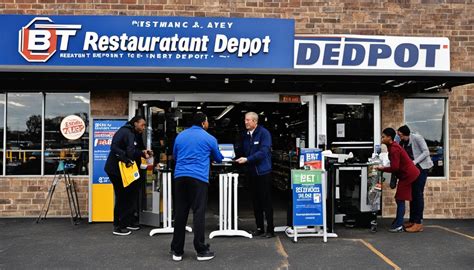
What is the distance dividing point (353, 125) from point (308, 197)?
2.80 metres

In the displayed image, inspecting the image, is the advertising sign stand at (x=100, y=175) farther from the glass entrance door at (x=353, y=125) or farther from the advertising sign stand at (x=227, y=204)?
the glass entrance door at (x=353, y=125)

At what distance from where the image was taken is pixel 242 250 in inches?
253

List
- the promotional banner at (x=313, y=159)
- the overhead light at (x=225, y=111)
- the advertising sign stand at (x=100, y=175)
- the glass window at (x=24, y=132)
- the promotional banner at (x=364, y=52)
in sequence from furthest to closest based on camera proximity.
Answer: the overhead light at (x=225, y=111) → the glass window at (x=24, y=132) → the promotional banner at (x=364, y=52) → the advertising sign stand at (x=100, y=175) → the promotional banner at (x=313, y=159)

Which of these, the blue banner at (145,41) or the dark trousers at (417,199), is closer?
the dark trousers at (417,199)

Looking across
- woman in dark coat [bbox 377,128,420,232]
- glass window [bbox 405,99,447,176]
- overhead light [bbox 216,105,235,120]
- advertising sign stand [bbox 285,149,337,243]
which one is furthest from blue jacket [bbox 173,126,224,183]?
overhead light [bbox 216,105,235,120]

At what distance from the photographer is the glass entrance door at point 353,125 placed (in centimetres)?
912

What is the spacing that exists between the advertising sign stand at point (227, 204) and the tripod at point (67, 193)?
300 centimetres

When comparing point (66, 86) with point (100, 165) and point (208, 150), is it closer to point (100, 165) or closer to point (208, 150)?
point (100, 165)

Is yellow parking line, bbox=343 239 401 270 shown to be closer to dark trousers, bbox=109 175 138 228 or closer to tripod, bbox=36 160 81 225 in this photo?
dark trousers, bbox=109 175 138 228

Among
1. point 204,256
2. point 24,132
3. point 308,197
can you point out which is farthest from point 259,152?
point 24,132

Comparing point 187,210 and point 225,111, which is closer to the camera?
point 187,210

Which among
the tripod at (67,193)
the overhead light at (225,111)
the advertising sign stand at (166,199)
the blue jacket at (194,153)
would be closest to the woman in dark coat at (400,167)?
the blue jacket at (194,153)

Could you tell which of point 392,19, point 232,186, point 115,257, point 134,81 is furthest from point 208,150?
point 392,19

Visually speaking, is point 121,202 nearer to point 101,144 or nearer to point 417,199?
point 101,144
